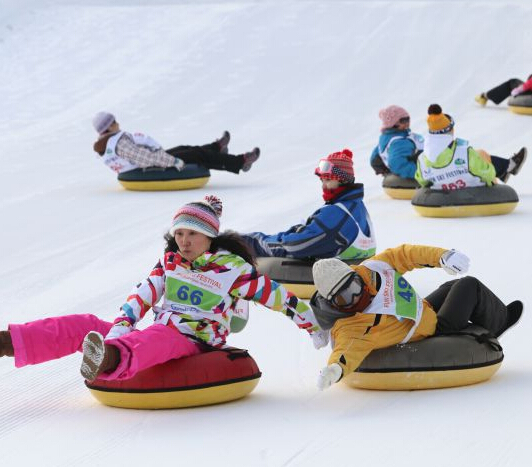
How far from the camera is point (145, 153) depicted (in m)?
11.9

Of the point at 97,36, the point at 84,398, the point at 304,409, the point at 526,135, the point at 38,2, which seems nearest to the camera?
the point at 304,409

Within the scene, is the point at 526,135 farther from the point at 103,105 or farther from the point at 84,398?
the point at 84,398

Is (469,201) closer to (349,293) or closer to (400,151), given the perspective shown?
(400,151)

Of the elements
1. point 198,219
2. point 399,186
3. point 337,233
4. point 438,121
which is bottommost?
point 399,186

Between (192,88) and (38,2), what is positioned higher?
(38,2)

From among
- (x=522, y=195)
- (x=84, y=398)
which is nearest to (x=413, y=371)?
(x=84, y=398)

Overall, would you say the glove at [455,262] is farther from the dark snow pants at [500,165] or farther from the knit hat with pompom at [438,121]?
the dark snow pants at [500,165]

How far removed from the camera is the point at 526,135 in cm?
1511

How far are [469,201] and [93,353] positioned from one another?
5678 millimetres

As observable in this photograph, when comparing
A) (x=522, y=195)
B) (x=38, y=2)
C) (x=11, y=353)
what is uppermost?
(x=38, y=2)

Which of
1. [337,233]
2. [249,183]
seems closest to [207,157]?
[249,183]

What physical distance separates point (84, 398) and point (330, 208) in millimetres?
2309

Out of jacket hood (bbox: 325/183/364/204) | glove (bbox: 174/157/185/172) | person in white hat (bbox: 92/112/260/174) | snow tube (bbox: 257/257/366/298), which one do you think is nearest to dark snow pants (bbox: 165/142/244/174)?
person in white hat (bbox: 92/112/260/174)

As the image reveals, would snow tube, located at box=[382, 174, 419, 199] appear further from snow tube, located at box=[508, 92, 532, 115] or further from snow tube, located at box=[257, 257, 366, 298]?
snow tube, located at box=[508, 92, 532, 115]
